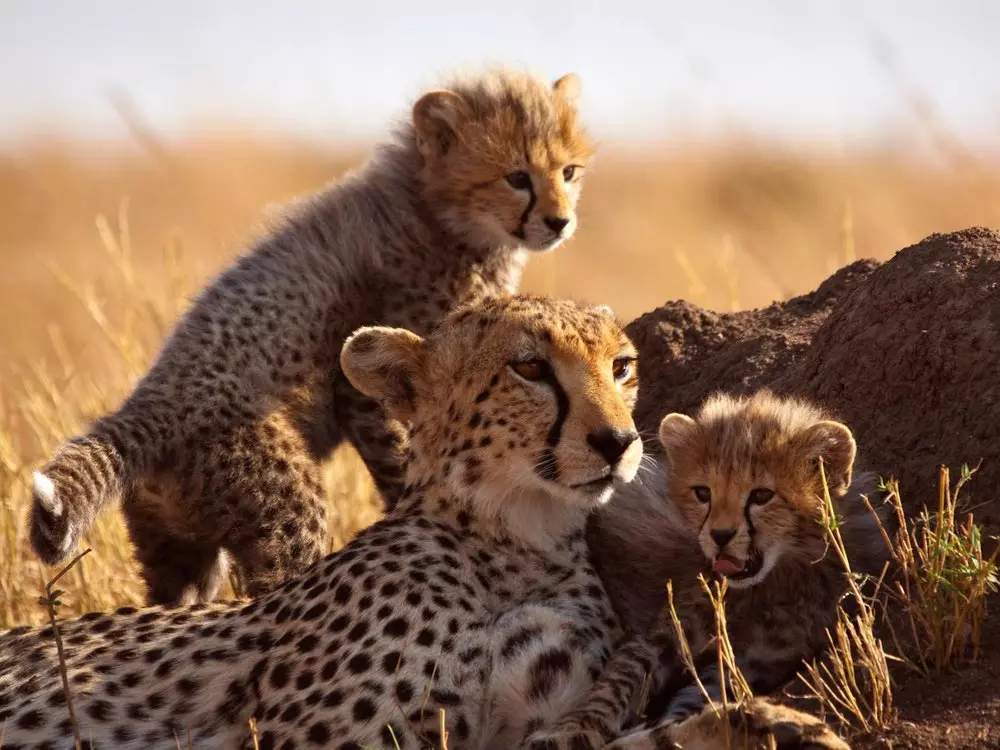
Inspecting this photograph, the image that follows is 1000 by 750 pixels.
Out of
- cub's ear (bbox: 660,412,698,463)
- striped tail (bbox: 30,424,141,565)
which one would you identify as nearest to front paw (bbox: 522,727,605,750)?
cub's ear (bbox: 660,412,698,463)

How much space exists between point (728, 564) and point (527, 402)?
476 mm

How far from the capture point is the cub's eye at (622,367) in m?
2.89

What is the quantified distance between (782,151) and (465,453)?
10.4 metres

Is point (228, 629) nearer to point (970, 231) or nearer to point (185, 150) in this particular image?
point (970, 231)

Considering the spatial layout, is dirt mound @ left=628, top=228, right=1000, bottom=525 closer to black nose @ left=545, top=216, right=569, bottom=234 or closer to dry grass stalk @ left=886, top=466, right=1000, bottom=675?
dry grass stalk @ left=886, top=466, right=1000, bottom=675

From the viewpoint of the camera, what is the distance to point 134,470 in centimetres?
339

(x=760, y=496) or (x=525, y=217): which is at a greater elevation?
(x=525, y=217)

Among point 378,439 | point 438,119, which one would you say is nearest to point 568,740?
point 378,439

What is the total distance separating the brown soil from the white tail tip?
133 centimetres

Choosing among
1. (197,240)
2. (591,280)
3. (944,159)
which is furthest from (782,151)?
(944,159)

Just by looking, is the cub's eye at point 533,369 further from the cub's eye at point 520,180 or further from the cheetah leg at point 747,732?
the cub's eye at point 520,180

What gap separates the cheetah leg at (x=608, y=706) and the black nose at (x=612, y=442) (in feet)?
1.16

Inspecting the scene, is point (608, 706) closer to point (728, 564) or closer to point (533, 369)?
point (728, 564)

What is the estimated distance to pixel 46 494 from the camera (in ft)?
9.83
